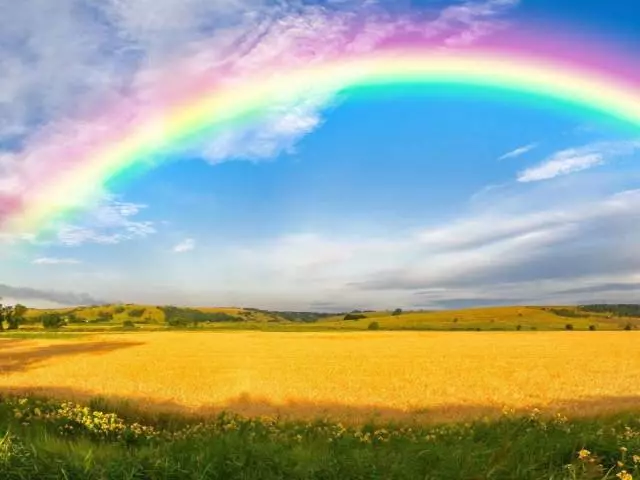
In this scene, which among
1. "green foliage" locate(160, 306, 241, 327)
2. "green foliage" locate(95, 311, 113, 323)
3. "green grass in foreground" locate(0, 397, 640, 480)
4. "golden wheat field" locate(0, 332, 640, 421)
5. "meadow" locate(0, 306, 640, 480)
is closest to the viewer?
"green grass in foreground" locate(0, 397, 640, 480)

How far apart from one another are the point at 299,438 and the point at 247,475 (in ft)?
11.3

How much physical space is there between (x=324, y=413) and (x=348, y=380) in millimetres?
14853

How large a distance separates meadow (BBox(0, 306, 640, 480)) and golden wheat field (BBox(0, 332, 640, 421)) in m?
0.15

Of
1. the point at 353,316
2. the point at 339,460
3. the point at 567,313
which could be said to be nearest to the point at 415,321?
the point at 353,316

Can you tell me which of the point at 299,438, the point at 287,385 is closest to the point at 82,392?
the point at 287,385

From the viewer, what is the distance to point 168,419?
19.6 meters

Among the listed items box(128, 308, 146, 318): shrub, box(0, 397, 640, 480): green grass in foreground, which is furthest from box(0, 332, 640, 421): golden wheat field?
box(128, 308, 146, 318): shrub

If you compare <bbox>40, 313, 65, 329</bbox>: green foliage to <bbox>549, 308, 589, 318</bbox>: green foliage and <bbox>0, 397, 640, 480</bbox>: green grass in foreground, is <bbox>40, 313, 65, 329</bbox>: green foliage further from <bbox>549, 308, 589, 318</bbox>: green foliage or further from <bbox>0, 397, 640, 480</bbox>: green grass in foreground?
<bbox>0, 397, 640, 480</bbox>: green grass in foreground

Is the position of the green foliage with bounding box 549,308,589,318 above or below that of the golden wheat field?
below

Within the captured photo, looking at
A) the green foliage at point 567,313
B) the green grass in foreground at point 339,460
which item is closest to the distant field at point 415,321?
the green foliage at point 567,313

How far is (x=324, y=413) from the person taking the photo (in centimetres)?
2195

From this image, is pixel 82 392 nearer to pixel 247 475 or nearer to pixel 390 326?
pixel 247 475

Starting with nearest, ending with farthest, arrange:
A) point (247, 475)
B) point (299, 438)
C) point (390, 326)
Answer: point (247, 475)
point (299, 438)
point (390, 326)

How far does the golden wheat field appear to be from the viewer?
84.3 feet
